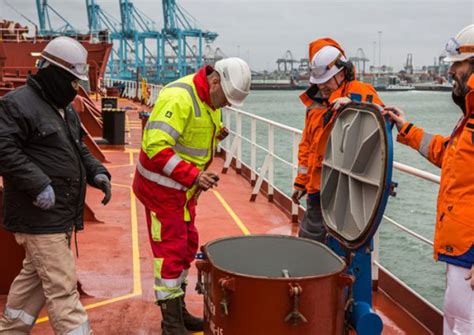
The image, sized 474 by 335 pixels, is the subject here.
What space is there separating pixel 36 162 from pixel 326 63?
6.16ft

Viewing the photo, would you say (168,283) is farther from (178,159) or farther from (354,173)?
(354,173)

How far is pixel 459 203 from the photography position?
9.48 ft

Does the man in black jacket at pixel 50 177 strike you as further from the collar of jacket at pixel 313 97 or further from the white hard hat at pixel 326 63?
the collar of jacket at pixel 313 97

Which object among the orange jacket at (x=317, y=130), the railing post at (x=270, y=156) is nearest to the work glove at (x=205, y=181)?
the orange jacket at (x=317, y=130)

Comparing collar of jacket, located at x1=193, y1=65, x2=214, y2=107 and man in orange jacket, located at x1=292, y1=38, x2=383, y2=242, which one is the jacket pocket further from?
man in orange jacket, located at x1=292, y1=38, x2=383, y2=242

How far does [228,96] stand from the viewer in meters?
3.85

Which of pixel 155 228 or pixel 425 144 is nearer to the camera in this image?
pixel 425 144

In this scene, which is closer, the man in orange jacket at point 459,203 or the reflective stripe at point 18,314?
the man in orange jacket at point 459,203

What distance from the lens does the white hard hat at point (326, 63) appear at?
3998 millimetres

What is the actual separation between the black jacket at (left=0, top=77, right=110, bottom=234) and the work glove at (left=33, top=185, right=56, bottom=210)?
23 mm

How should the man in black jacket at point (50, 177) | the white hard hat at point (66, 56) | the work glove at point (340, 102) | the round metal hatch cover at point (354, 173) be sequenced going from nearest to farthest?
1. the round metal hatch cover at point (354, 173)
2. the man in black jacket at point (50, 177)
3. the white hard hat at point (66, 56)
4. the work glove at point (340, 102)

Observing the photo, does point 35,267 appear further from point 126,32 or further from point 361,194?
point 126,32

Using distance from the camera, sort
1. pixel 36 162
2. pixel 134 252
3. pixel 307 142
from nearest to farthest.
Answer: pixel 36 162, pixel 307 142, pixel 134 252

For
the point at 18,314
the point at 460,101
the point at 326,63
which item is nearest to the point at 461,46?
the point at 460,101
